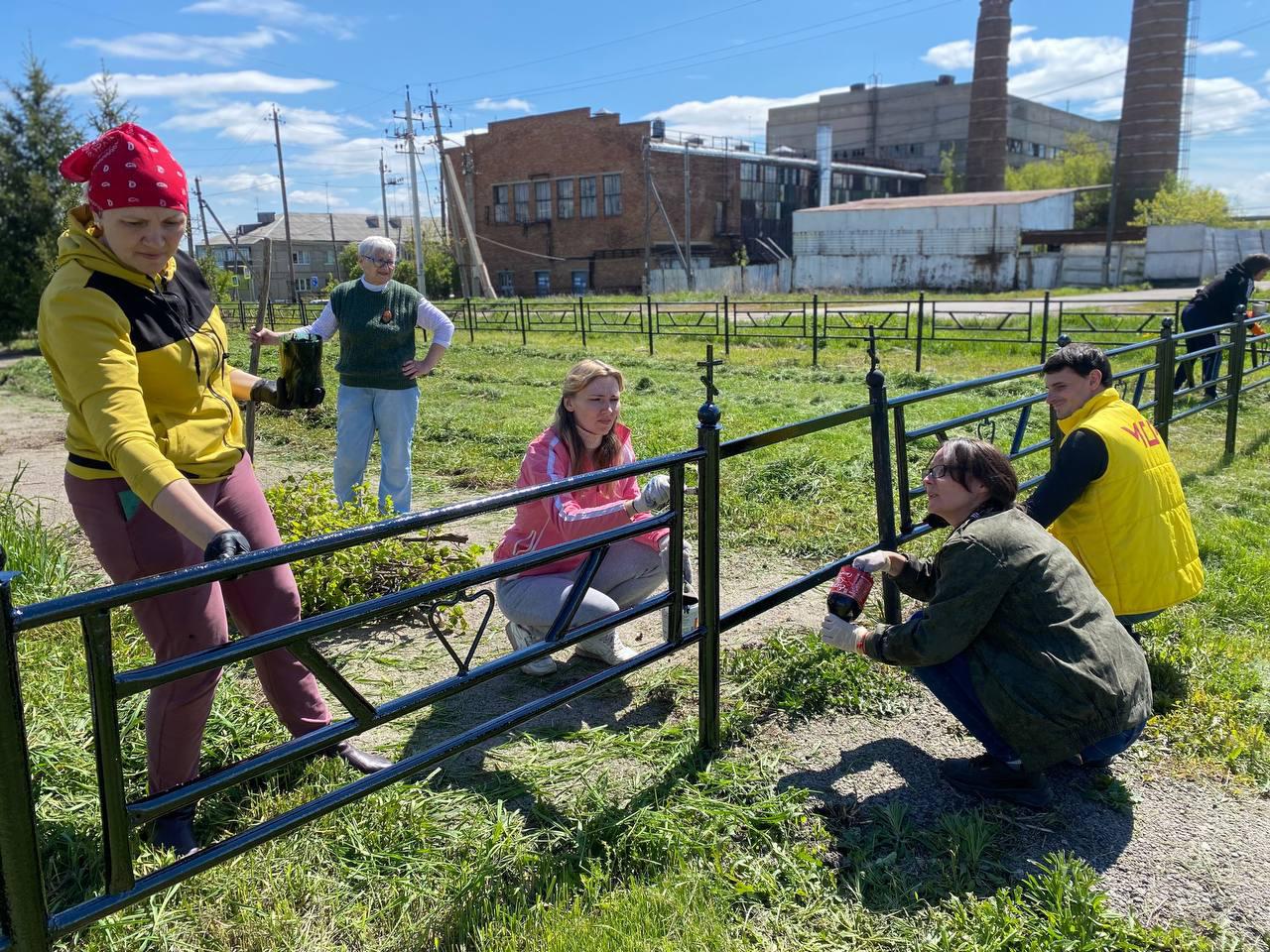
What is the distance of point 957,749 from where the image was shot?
3.11 meters

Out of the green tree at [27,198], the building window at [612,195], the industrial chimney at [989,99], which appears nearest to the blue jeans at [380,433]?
the green tree at [27,198]

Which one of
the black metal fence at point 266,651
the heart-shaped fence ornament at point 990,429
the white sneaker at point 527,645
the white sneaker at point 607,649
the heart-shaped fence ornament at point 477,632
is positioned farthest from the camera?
the heart-shaped fence ornament at point 990,429

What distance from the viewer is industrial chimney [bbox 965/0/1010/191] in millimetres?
52531

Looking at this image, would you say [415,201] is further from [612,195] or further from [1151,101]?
[1151,101]

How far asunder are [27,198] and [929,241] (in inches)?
1416

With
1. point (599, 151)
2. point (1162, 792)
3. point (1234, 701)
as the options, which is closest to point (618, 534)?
point (1162, 792)

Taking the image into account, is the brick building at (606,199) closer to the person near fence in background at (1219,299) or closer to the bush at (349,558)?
the person near fence in background at (1219,299)

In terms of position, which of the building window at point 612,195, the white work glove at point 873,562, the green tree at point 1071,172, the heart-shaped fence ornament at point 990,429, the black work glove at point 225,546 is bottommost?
the white work glove at point 873,562

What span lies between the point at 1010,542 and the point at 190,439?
7.33 ft

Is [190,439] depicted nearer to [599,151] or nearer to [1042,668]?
[1042,668]

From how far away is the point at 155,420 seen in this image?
237 cm

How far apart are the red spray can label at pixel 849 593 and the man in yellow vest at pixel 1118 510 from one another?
79 centimetres

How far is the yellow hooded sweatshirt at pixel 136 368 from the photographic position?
6.98 feet

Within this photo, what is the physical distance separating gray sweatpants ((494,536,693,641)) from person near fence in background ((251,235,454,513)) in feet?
6.53
